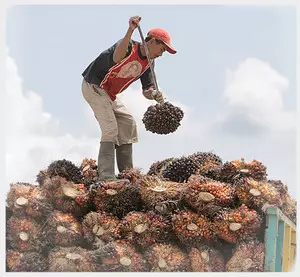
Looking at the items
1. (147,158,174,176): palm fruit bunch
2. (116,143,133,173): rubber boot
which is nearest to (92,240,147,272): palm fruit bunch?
(147,158,174,176): palm fruit bunch

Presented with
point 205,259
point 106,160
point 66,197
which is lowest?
point 205,259

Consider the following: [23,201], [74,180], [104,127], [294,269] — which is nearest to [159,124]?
[104,127]

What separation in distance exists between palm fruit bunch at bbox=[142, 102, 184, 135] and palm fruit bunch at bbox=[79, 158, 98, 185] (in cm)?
62

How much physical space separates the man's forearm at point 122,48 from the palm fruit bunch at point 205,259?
158 cm

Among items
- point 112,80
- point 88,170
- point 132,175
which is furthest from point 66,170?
point 112,80

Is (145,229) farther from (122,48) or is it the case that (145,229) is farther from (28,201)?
(122,48)

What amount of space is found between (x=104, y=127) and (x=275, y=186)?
1419mm

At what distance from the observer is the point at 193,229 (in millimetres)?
4047

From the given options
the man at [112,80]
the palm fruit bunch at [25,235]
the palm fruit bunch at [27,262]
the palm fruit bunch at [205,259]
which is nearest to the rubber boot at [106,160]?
the man at [112,80]

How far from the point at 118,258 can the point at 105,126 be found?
1.21 meters

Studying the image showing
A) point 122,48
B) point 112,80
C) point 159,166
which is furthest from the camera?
point 159,166

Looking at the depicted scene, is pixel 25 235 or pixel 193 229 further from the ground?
pixel 193 229

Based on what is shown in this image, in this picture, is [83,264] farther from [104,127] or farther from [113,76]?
[113,76]

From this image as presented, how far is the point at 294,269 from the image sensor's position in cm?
428
